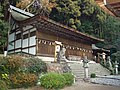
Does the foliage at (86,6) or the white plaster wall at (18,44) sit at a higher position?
the foliage at (86,6)

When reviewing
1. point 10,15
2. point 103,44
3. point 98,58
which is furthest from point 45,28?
point 103,44

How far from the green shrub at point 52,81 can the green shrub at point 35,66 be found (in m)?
1.43

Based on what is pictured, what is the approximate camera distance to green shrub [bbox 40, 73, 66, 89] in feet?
41.0

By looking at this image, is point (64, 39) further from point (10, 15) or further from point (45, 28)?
point (10, 15)

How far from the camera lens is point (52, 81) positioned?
12516 mm

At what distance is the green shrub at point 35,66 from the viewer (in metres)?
14.2

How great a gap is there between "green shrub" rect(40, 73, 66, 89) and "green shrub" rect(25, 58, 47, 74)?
1433mm

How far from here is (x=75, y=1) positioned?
28.7m

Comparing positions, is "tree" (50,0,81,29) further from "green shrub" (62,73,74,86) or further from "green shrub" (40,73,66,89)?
"green shrub" (40,73,66,89)

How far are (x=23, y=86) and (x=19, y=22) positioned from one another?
10.4 metres

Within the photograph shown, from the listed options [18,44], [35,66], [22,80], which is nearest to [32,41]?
[18,44]

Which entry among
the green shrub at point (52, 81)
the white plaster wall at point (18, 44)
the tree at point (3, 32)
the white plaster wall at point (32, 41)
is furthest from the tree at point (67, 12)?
the green shrub at point (52, 81)

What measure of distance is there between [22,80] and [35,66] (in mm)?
1967

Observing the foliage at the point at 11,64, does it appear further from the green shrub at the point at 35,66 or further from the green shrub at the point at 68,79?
the green shrub at the point at 68,79
